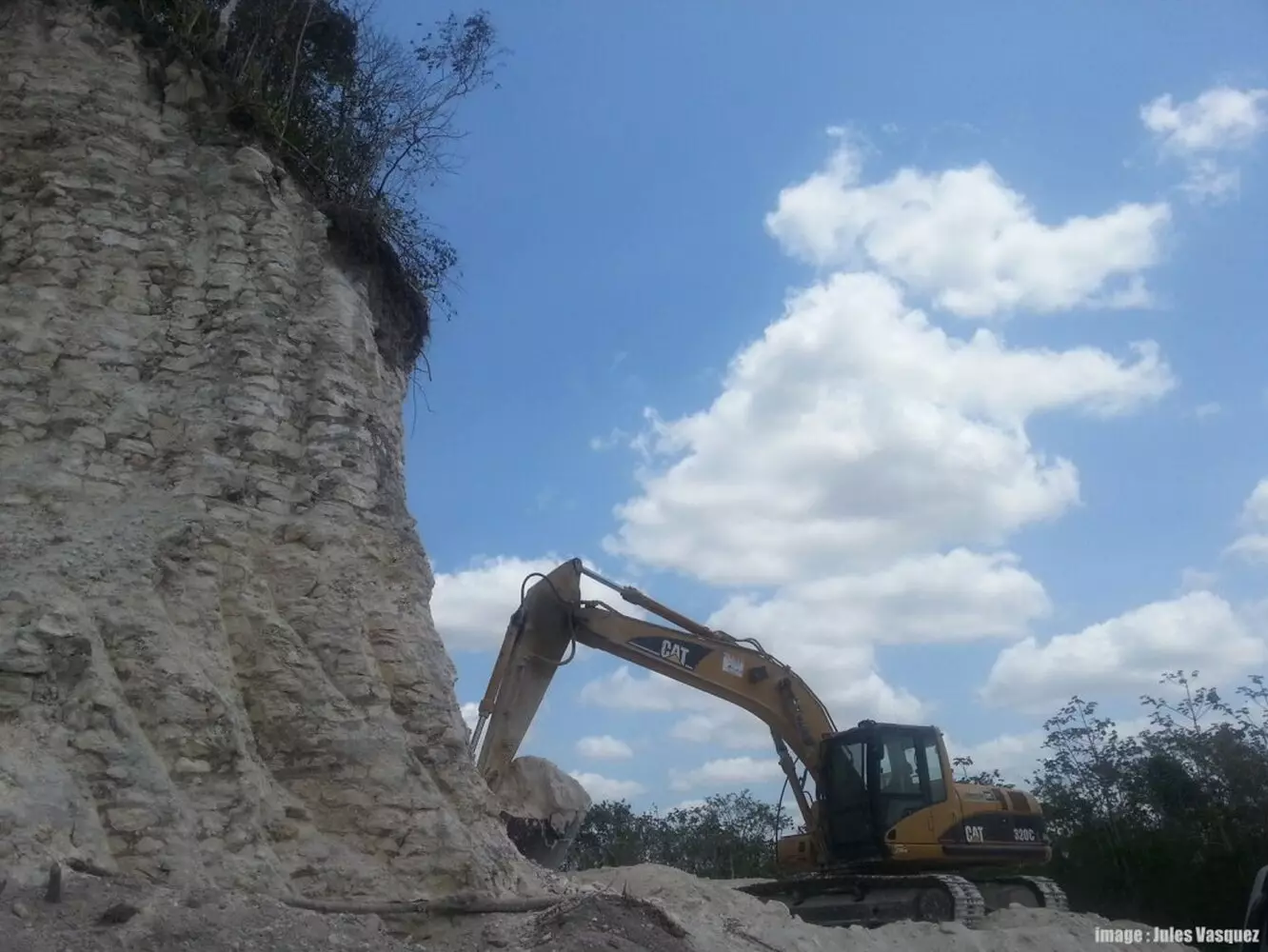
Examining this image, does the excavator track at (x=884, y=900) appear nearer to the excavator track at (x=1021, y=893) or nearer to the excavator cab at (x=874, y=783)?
the excavator cab at (x=874, y=783)

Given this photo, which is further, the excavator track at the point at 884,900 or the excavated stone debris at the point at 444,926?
the excavator track at the point at 884,900

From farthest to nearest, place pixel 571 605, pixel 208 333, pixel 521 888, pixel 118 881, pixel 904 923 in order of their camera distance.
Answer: pixel 571 605
pixel 904 923
pixel 208 333
pixel 521 888
pixel 118 881

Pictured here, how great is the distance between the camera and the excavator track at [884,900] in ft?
38.5

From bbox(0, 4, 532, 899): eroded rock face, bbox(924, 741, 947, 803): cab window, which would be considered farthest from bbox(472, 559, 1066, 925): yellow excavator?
bbox(0, 4, 532, 899): eroded rock face

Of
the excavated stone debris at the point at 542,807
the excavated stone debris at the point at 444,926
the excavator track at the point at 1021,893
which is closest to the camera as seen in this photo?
the excavated stone debris at the point at 444,926

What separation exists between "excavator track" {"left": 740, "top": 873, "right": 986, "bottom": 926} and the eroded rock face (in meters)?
5.71

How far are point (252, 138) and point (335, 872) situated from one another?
600cm

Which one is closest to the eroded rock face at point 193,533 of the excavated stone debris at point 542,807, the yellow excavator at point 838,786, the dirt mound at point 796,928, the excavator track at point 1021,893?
the dirt mound at point 796,928

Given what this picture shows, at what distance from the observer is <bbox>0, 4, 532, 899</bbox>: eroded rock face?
620 cm

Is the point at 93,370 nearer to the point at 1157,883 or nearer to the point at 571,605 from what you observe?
the point at 571,605

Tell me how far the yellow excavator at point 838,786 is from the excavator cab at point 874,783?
0.01 m

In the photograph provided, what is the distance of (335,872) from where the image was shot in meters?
6.73

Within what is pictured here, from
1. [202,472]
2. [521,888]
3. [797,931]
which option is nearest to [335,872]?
[521,888]

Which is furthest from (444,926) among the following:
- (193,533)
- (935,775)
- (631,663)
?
(935,775)
